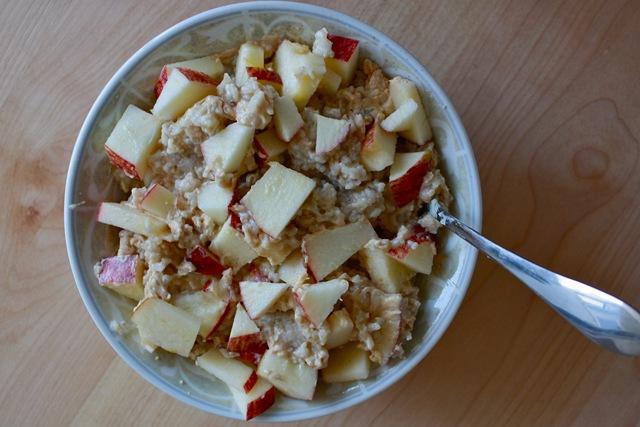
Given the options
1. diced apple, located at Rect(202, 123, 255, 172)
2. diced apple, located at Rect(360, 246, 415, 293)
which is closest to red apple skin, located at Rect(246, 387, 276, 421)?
diced apple, located at Rect(360, 246, 415, 293)

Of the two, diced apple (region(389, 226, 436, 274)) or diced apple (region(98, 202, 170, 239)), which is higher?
diced apple (region(389, 226, 436, 274))

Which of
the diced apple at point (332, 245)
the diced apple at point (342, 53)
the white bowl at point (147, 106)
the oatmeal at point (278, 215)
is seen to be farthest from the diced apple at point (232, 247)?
the diced apple at point (342, 53)

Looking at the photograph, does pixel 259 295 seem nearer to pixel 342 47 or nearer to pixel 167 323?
pixel 167 323

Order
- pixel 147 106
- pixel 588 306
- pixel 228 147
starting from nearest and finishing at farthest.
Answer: pixel 588 306
pixel 228 147
pixel 147 106

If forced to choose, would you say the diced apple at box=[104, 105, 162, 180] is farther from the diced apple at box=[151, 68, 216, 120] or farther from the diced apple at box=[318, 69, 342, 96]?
the diced apple at box=[318, 69, 342, 96]

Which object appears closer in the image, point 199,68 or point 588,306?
point 588,306

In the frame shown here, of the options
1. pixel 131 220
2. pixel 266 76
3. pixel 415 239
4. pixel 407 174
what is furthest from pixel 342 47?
pixel 131 220

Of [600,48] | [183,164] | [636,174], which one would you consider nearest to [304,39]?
[183,164]
